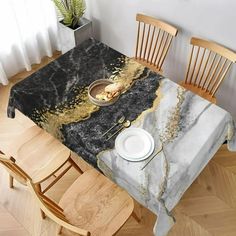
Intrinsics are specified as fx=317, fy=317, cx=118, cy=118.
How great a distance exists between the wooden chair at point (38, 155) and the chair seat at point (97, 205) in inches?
8.0

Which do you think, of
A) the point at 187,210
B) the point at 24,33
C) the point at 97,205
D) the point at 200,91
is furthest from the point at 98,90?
the point at 24,33

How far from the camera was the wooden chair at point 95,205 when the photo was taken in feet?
5.76

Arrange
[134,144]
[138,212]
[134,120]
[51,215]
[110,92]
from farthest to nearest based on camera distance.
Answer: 1. [138,212]
2. [110,92]
3. [134,120]
4. [134,144]
5. [51,215]

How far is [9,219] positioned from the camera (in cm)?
222

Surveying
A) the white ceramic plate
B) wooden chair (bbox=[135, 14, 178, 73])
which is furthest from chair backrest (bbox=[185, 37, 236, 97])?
the white ceramic plate

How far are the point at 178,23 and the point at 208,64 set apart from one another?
0.39 metres

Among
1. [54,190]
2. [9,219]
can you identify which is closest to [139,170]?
[54,190]

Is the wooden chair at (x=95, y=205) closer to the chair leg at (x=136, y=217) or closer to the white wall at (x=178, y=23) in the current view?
Answer: the chair leg at (x=136, y=217)

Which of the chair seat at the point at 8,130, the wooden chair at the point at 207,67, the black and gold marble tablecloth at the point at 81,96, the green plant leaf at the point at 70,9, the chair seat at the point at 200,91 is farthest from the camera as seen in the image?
the green plant leaf at the point at 70,9

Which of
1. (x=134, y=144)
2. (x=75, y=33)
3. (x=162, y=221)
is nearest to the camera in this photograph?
(x=162, y=221)

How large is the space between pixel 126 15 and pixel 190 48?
66 cm

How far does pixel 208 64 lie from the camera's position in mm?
2473

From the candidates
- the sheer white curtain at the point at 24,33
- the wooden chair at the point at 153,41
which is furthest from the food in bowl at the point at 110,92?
the sheer white curtain at the point at 24,33

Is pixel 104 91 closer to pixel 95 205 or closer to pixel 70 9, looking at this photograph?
pixel 95 205
